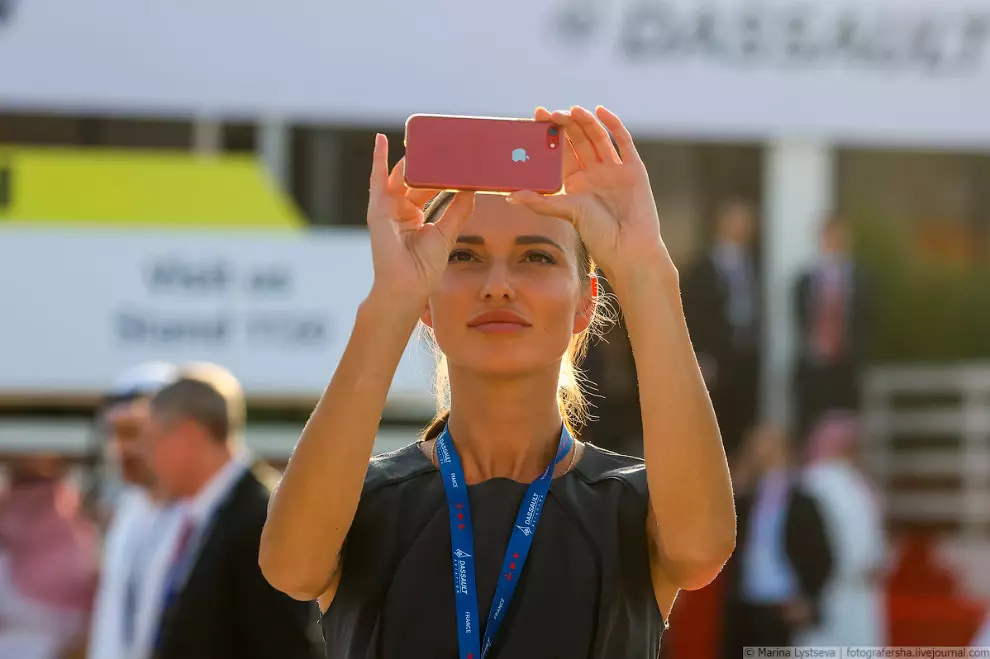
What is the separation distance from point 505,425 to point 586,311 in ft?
0.72

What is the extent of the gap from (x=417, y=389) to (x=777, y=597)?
2.56m

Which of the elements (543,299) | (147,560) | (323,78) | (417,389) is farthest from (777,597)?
(543,299)

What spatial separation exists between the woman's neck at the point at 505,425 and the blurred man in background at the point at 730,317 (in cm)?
640

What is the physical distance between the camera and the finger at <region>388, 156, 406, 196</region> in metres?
1.75

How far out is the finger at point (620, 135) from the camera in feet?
5.68

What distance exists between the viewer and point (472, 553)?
1.74 meters

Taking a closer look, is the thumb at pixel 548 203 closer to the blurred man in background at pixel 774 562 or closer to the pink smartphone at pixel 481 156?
the pink smartphone at pixel 481 156

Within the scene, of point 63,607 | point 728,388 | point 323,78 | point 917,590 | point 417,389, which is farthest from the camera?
point 728,388

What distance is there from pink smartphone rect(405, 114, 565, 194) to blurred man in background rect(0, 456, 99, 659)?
3.62 metres

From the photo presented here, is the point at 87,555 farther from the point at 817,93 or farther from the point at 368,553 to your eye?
the point at 817,93

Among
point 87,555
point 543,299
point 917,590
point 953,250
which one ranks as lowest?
point 917,590

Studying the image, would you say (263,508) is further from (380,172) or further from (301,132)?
(301,132)

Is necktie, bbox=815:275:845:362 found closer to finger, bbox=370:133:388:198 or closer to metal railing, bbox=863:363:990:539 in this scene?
metal railing, bbox=863:363:990:539

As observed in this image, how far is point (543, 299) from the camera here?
5.88 feet
